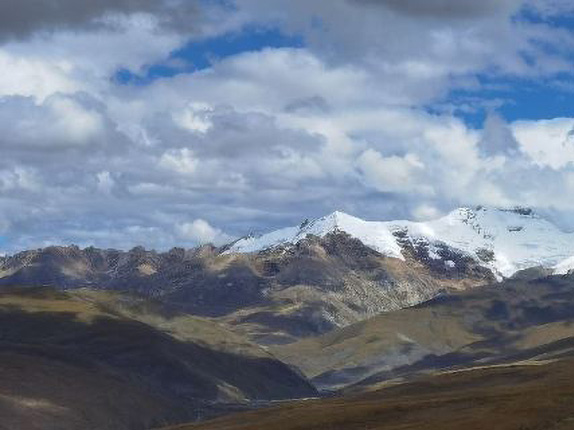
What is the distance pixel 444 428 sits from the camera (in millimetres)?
113688

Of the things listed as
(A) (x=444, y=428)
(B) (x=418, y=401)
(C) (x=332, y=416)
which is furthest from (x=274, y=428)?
(A) (x=444, y=428)

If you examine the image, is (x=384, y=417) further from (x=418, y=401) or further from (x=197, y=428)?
(x=197, y=428)

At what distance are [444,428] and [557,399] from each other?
16934mm

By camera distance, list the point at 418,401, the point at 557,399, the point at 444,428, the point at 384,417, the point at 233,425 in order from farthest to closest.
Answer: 1. the point at 233,425
2. the point at 418,401
3. the point at 384,417
4. the point at 557,399
5. the point at 444,428

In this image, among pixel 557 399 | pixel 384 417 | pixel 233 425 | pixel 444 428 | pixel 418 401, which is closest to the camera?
pixel 444 428

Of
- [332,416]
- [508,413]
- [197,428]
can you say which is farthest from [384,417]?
[197,428]

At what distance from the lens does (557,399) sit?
122 metres

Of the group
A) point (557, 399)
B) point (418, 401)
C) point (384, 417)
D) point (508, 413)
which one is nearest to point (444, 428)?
point (508, 413)

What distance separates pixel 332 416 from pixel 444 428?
3418 cm

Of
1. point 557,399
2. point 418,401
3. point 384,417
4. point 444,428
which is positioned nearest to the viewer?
point 444,428

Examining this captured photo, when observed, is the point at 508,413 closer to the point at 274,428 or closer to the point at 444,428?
the point at 444,428

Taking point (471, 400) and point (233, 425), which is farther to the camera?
point (233, 425)

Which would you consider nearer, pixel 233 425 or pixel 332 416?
pixel 332 416

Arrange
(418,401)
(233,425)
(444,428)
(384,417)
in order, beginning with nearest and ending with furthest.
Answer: (444,428), (384,417), (418,401), (233,425)
